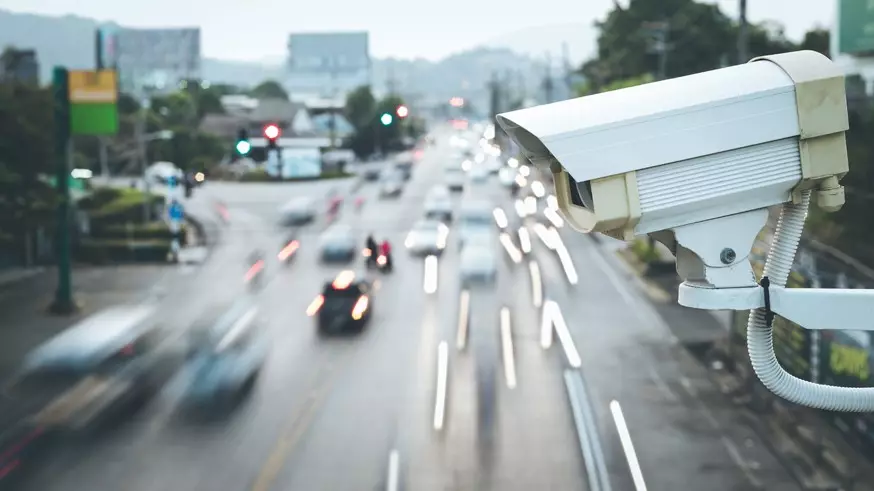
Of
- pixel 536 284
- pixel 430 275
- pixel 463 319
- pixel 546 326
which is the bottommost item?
pixel 546 326

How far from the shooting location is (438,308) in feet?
95.1

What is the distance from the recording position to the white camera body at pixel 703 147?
14.1ft

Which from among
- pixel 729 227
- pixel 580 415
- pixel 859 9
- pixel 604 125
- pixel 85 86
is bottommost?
pixel 580 415

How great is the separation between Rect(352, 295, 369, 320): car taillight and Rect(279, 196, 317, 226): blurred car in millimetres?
21949

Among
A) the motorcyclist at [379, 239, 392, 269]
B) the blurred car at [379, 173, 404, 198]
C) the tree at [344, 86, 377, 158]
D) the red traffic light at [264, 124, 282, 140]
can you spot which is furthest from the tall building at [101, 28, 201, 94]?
the red traffic light at [264, 124, 282, 140]

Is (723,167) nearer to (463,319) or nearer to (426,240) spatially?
(463,319)

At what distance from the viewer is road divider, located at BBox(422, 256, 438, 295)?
32250 millimetres

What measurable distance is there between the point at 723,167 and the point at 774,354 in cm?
88

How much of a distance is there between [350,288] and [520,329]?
442 centimetres

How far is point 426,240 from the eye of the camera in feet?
129

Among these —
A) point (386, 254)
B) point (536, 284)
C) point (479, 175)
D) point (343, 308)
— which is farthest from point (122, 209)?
point (479, 175)

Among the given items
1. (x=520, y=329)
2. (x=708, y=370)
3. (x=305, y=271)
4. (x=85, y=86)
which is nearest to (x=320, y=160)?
(x=305, y=271)

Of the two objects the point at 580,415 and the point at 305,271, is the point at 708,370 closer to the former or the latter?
the point at 580,415

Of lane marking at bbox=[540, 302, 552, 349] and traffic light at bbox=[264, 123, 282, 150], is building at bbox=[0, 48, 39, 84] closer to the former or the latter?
lane marking at bbox=[540, 302, 552, 349]
